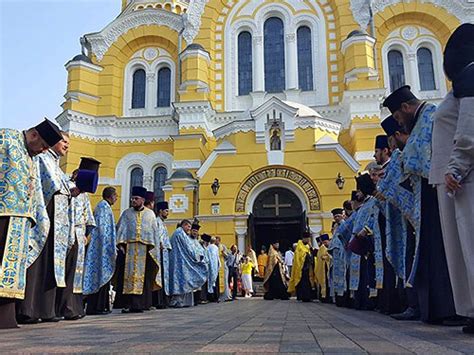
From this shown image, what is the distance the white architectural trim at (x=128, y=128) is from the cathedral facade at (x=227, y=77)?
0.05 m

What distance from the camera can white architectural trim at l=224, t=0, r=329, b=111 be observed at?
2119cm

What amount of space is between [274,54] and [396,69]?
221 inches

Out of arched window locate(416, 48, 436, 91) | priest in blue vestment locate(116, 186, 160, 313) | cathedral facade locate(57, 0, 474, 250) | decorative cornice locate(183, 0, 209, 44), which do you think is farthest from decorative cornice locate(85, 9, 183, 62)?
priest in blue vestment locate(116, 186, 160, 313)

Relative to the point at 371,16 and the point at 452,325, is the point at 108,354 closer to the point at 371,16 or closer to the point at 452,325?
the point at 452,325

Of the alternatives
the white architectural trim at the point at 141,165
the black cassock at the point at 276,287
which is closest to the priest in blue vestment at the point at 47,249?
the black cassock at the point at 276,287

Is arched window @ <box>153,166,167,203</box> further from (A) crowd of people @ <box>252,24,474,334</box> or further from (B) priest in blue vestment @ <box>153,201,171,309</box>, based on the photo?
(A) crowd of people @ <box>252,24,474,334</box>

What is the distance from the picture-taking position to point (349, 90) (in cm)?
1945

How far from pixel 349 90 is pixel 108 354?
18.5m

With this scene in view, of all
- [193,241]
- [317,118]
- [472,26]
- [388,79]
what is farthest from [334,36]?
[472,26]

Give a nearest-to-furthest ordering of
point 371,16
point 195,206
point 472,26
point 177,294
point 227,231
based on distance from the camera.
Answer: point 472,26 → point 177,294 → point 227,231 → point 195,206 → point 371,16

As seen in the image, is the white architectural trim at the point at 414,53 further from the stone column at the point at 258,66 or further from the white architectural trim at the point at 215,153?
the white architectural trim at the point at 215,153

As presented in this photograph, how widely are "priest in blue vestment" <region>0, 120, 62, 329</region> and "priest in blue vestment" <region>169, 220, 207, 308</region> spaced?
5.70m

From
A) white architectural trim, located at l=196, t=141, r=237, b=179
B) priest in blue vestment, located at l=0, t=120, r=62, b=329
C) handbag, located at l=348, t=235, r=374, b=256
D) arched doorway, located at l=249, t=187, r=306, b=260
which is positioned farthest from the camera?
white architectural trim, located at l=196, t=141, r=237, b=179

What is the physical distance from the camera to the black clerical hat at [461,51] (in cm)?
361
